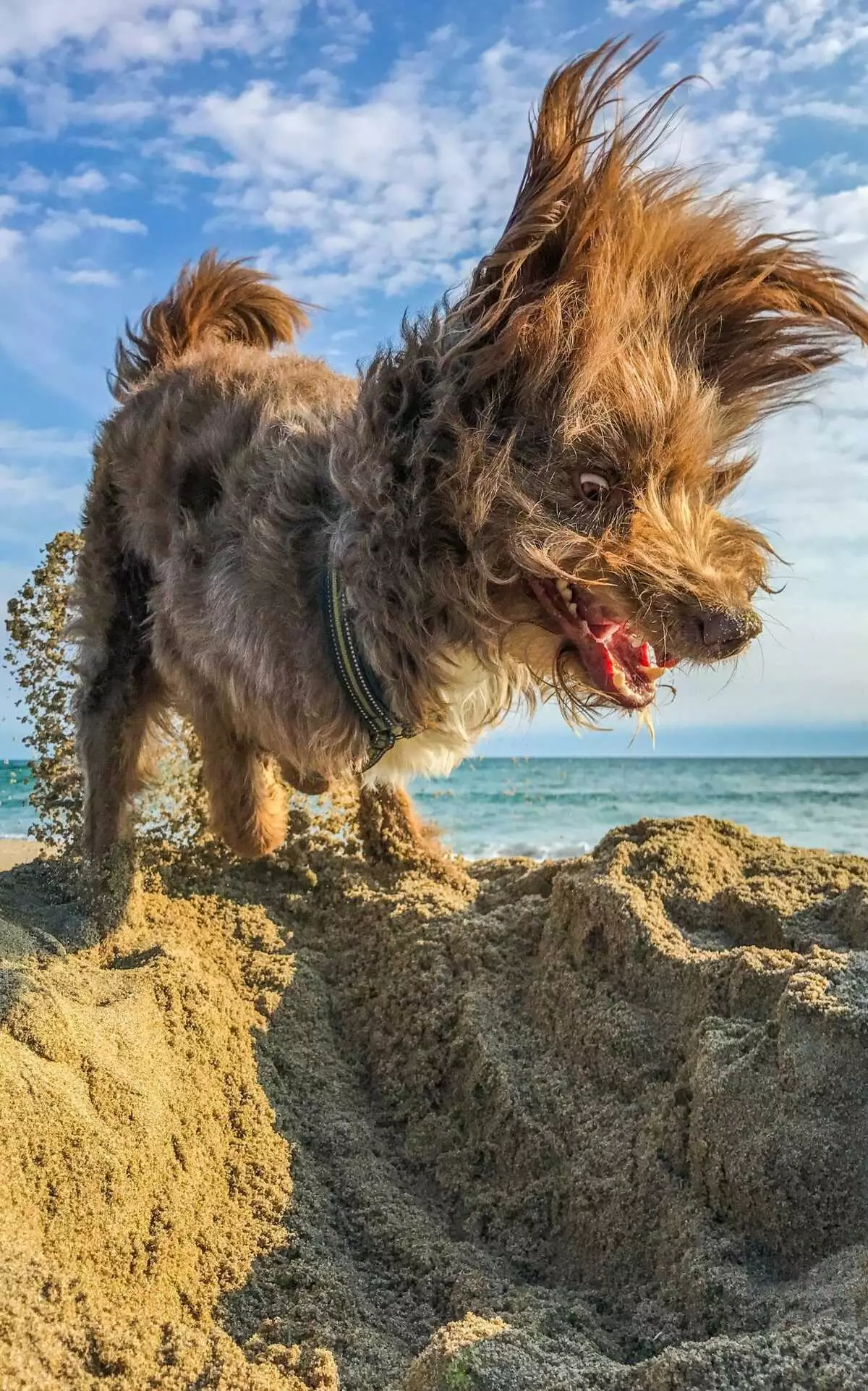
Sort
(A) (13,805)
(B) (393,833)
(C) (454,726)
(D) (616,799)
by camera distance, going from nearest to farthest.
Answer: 1. (C) (454,726)
2. (B) (393,833)
3. (A) (13,805)
4. (D) (616,799)

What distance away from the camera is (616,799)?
70.8ft

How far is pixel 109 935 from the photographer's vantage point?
3.91m

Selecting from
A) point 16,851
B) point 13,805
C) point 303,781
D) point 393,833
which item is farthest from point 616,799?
point 303,781

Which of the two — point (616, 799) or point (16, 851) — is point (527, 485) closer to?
point (16, 851)

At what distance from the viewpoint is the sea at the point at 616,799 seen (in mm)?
14422

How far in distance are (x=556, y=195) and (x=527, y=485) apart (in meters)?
0.67

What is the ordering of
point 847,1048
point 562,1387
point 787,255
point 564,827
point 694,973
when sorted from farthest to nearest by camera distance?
point 564,827 → point 694,973 → point 787,255 → point 847,1048 → point 562,1387

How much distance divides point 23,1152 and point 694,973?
6.25ft

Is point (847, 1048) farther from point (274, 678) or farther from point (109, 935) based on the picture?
point (109, 935)

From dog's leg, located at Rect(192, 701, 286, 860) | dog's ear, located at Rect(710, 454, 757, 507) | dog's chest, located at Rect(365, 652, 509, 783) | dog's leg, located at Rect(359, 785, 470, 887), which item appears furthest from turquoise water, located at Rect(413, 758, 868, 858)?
dog's ear, located at Rect(710, 454, 757, 507)

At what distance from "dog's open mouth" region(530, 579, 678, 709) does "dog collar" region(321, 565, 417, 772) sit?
633 millimetres

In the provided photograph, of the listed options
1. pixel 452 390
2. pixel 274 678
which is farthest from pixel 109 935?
pixel 452 390

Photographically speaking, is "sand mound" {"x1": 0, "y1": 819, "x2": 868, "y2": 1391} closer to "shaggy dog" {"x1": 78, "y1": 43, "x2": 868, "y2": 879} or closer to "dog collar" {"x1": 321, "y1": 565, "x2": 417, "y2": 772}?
"shaggy dog" {"x1": 78, "y1": 43, "x2": 868, "y2": 879}

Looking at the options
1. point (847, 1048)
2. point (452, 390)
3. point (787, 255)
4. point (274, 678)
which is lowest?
point (847, 1048)
